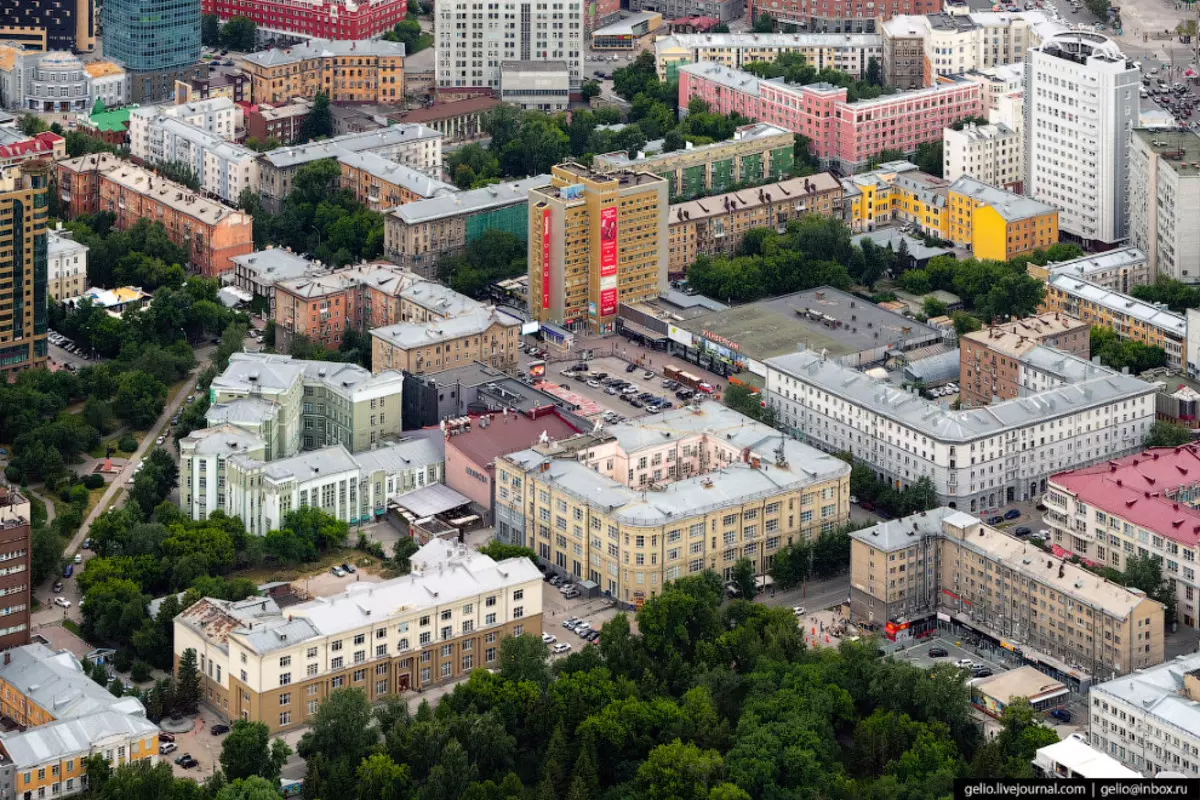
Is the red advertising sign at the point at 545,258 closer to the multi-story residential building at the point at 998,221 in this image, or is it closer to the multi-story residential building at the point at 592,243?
the multi-story residential building at the point at 592,243

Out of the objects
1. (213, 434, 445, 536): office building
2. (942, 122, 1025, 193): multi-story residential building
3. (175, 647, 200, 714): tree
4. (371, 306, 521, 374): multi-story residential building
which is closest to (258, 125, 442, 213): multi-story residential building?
(371, 306, 521, 374): multi-story residential building

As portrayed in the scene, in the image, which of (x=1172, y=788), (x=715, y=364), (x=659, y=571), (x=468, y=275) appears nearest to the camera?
(x=1172, y=788)

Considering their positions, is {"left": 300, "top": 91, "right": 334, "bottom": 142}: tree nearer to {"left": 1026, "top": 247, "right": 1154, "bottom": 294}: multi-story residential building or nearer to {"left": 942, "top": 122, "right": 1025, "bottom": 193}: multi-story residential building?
{"left": 942, "top": 122, "right": 1025, "bottom": 193}: multi-story residential building

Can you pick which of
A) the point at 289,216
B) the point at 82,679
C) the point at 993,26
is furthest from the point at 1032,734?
the point at 993,26

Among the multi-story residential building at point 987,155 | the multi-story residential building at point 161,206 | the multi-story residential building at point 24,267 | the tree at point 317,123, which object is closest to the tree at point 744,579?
the multi-story residential building at point 24,267

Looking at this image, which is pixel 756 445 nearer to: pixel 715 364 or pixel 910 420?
pixel 910 420
